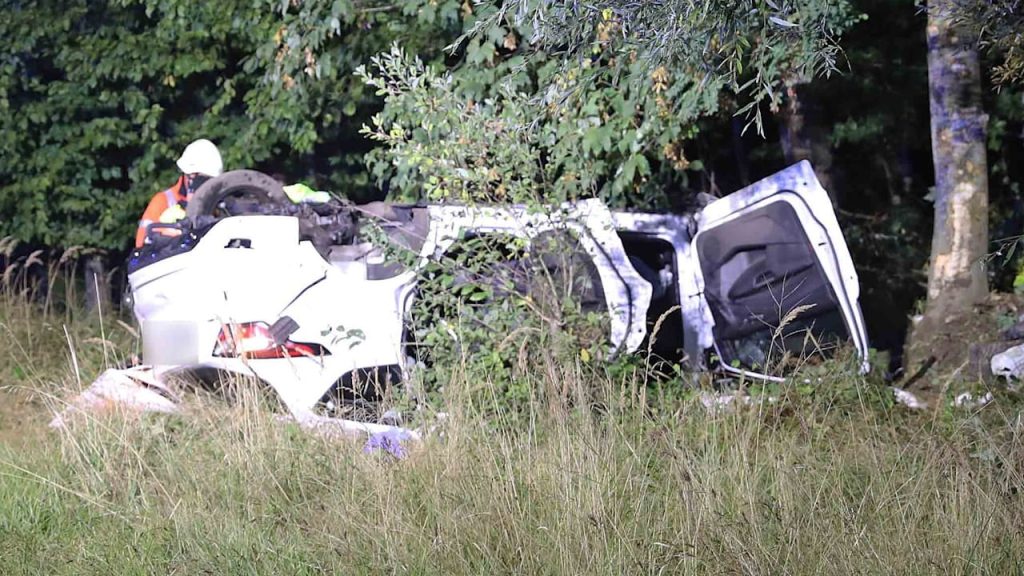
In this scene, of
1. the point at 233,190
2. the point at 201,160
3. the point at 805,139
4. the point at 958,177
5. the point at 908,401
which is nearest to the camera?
the point at 908,401

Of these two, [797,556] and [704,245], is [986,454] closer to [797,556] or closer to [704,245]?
[797,556]

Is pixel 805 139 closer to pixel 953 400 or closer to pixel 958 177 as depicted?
pixel 958 177

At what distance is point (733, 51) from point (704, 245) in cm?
228

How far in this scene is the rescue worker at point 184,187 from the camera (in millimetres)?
8914

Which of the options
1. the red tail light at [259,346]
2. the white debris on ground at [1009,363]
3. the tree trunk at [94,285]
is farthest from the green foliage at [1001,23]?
the tree trunk at [94,285]

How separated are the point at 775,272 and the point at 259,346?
2.94 meters

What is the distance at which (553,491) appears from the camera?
5.13m

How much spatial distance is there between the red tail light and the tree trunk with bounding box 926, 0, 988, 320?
4333 mm

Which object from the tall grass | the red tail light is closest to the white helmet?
the red tail light

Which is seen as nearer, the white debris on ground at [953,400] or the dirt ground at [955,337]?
the white debris on ground at [953,400]

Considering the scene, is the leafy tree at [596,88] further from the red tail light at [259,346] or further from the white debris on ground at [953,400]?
the white debris on ground at [953,400]

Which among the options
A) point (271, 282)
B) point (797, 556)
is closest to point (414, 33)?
point (271, 282)

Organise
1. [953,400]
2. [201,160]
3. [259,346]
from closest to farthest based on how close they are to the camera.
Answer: [953,400] → [259,346] → [201,160]

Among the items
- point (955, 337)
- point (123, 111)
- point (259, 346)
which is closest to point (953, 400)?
point (955, 337)
